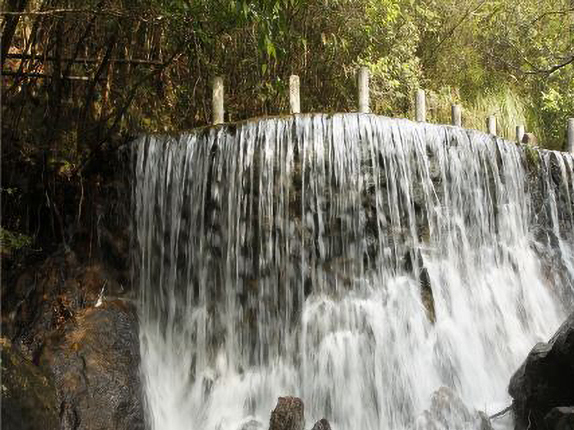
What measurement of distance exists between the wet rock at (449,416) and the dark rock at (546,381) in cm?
35

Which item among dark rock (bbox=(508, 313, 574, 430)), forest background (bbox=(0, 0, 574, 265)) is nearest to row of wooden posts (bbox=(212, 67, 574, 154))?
forest background (bbox=(0, 0, 574, 265))

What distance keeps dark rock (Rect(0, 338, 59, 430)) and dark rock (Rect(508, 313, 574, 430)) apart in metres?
3.90

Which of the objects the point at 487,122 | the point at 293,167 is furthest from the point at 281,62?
the point at 487,122

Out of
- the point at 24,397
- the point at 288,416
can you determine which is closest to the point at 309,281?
the point at 288,416

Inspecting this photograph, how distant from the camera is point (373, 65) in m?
9.74

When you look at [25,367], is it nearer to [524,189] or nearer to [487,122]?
[524,189]

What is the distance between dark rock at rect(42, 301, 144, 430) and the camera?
16.9 ft

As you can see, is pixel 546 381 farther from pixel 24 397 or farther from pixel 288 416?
pixel 24 397

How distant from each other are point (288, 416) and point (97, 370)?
1.99 meters

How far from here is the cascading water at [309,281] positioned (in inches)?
236

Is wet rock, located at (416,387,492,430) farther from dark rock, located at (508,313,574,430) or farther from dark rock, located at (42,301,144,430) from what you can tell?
dark rock, located at (42,301,144,430)

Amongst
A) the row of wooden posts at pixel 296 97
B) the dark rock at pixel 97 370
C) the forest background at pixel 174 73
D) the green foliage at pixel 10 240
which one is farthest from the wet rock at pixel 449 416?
the green foliage at pixel 10 240

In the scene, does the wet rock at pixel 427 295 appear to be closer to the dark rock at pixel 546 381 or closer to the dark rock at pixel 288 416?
the dark rock at pixel 546 381

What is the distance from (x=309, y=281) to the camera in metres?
6.30
